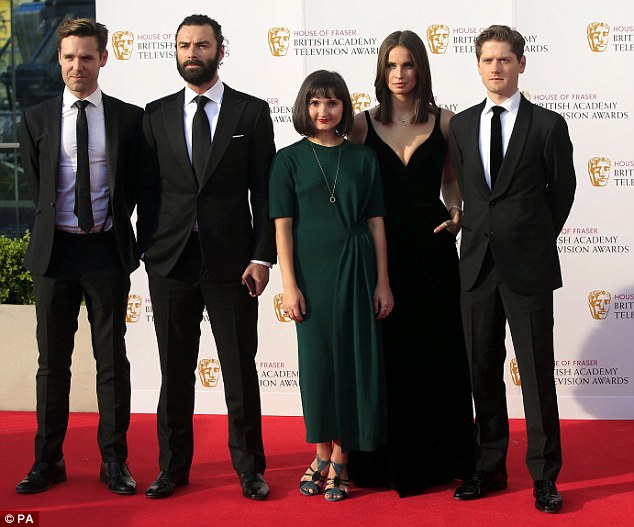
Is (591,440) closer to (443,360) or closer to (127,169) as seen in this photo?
(443,360)

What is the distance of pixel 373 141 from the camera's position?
3947 mm

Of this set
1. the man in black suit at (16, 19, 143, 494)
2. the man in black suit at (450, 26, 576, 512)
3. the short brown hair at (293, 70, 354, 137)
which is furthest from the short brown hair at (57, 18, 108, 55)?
the man in black suit at (450, 26, 576, 512)

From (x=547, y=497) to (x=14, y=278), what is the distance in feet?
12.1

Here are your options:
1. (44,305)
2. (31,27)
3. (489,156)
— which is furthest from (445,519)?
(31,27)

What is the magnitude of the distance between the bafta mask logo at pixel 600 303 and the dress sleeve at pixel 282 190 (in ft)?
7.96

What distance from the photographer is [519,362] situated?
3826 millimetres

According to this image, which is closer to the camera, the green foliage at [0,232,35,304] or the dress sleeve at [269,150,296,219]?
the dress sleeve at [269,150,296,219]

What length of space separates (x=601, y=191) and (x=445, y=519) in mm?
2578

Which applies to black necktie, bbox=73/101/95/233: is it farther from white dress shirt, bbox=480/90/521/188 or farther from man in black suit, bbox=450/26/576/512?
white dress shirt, bbox=480/90/521/188

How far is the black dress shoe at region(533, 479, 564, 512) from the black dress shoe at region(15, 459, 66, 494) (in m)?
2.10

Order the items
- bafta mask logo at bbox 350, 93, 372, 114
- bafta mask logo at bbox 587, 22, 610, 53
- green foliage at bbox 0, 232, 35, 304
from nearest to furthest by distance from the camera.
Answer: bafta mask logo at bbox 587, 22, 610, 53 < bafta mask logo at bbox 350, 93, 372, 114 < green foliage at bbox 0, 232, 35, 304

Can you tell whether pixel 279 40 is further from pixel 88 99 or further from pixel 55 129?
pixel 55 129

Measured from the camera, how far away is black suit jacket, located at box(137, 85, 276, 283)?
378cm

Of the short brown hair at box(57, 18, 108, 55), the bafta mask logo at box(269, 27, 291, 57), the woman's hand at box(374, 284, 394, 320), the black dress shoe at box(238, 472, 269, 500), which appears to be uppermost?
Answer: the bafta mask logo at box(269, 27, 291, 57)
